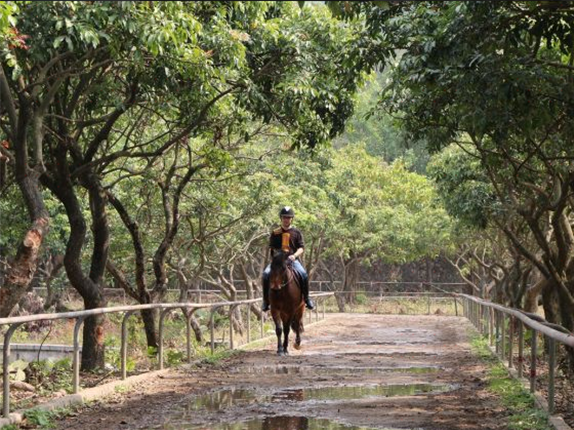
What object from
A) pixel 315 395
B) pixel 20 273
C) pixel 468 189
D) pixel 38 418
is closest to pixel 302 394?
pixel 315 395

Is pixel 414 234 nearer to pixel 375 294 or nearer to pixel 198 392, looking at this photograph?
pixel 375 294

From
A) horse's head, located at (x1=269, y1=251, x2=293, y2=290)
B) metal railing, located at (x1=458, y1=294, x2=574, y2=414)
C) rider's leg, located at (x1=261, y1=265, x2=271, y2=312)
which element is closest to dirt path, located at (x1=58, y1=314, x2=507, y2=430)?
metal railing, located at (x1=458, y1=294, x2=574, y2=414)

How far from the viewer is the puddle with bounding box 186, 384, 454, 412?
12242 mm

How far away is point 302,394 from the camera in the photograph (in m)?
12.9

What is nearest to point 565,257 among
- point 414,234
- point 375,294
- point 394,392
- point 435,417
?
point 394,392

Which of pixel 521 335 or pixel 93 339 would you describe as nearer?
pixel 521 335

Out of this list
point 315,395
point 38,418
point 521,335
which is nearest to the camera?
point 38,418

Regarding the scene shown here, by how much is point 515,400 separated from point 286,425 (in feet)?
11.1

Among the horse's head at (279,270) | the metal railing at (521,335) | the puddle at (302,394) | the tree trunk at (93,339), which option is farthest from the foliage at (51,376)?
the metal railing at (521,335)

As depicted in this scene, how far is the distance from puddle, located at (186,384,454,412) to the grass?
82 centimetres

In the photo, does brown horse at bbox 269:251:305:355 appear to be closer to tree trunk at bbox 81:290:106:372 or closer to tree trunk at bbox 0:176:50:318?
tree trunk at bbox 81:290:106:372

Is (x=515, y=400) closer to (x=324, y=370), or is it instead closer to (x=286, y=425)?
(x=286, y=425)

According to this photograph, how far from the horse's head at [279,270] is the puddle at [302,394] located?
386cm

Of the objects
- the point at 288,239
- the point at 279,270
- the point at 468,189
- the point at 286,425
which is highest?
the point at 468,189
